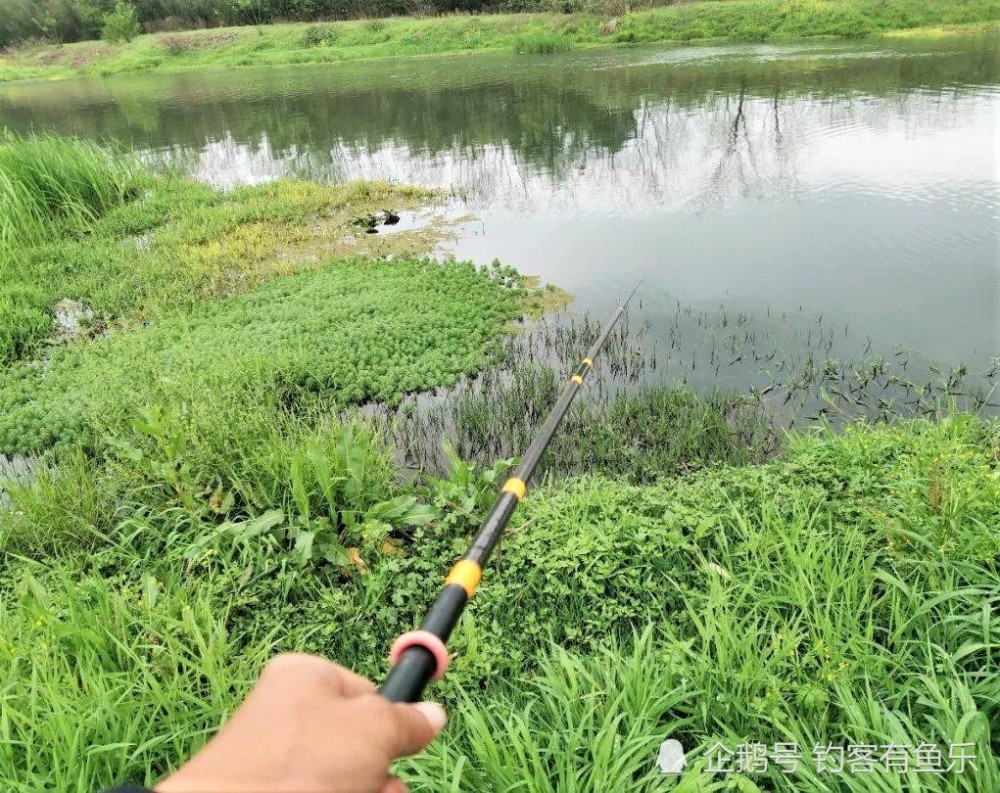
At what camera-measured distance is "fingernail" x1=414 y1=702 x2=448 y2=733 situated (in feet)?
3.17

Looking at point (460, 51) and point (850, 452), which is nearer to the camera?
point (850, 452)

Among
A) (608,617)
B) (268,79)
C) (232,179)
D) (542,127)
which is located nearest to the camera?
(608,617)

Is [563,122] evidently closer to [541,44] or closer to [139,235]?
[139,235]

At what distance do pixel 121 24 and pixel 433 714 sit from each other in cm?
6019

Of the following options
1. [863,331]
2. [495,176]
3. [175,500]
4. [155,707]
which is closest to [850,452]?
[863,331]

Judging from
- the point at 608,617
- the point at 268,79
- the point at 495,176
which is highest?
the point at 268,79

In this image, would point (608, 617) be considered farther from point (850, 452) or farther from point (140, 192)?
point (140, 192)

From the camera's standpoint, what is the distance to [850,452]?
4027 millimetres

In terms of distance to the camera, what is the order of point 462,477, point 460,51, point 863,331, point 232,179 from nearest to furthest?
1. point 462,477
2. point 863,331
3. point 232,179
4. point 460,51

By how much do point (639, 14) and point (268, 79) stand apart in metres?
19.2

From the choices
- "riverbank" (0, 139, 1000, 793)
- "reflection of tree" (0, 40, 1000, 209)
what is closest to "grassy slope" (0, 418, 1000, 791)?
"riverbank" (0, 139, 1000, 793)

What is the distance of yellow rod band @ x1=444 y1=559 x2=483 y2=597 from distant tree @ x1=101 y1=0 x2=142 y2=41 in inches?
2343

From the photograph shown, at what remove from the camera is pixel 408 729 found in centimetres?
89

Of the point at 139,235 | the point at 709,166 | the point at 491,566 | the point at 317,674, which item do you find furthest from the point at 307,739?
the point at 709,166
